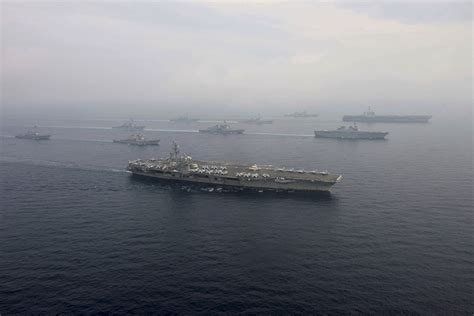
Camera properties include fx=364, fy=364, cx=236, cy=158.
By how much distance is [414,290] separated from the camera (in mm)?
54312

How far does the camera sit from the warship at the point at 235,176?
10769cm

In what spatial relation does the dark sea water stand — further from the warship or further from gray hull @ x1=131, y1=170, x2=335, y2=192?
the warship

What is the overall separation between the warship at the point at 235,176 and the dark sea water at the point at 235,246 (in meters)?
5.28

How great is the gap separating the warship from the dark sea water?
5283mm

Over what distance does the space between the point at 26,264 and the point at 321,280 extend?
161 ft

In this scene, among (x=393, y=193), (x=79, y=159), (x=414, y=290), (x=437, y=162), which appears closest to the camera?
(x=414, y=290)

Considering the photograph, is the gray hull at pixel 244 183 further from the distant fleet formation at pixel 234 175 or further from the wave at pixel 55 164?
the wave at pixel 55 164

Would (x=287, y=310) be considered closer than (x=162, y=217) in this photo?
Yes

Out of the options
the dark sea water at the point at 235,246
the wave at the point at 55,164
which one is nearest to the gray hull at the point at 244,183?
the dark sea water at the point at 235,246

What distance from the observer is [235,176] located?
374ft

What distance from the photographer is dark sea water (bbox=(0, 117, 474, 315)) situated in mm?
52062

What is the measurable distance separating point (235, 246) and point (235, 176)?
46550 mm

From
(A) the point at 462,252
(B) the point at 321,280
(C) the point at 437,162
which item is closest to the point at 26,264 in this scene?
(B) the point at 321,280

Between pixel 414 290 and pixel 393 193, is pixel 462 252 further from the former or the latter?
pixel 393 193
